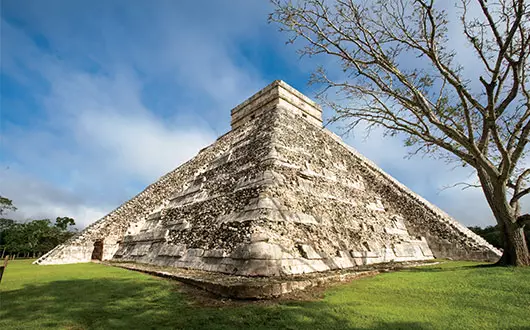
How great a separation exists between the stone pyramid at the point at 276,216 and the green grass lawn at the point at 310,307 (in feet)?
5.29

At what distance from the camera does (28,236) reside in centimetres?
3362

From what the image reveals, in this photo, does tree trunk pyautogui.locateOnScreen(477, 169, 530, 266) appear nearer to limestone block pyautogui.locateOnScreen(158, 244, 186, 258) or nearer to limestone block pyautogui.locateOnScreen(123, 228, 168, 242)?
limestone block pyautogui.locateOnScreen(158, 244, 186, 258)

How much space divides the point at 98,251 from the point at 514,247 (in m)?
14.5

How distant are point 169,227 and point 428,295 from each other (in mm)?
8024

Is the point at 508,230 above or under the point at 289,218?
A: under

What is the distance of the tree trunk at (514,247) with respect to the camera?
6.24m

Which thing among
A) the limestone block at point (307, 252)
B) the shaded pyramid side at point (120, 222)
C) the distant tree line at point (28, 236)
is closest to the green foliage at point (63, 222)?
the distant tree line at point (28, 236)

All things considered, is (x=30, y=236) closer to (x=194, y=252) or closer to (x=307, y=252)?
(x=194, y=252)

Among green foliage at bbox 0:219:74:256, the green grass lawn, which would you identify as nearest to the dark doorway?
the green grass lawn

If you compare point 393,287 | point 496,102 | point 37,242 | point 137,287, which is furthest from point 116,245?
point 37,242

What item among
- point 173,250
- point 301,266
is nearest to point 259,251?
point 301,266

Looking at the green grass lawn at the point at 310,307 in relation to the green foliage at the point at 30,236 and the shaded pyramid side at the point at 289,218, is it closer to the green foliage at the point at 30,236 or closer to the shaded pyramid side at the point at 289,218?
the shaded pyramid side at the point at 289,218

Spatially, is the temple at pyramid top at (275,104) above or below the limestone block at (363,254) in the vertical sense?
above

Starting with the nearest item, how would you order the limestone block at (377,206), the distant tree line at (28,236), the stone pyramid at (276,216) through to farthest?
the stone pyramid at (276,216)
the limestone block at (377,206)
the distant tree line at (28,236)
